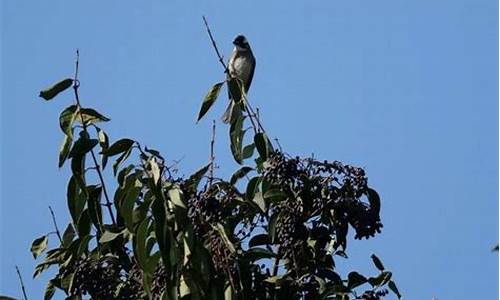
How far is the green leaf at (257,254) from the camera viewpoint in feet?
10.2

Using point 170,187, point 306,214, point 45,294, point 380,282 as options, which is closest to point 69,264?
point 45,294

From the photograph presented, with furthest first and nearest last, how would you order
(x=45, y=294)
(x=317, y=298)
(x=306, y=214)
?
(x=45, y=294) < (x=306, y=214) < (x=317, y=298)

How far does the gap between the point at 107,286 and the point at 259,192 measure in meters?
0.56

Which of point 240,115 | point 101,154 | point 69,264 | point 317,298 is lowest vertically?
point 317,298

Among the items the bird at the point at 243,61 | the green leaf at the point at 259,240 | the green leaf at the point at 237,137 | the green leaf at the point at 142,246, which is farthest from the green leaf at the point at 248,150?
the bird at the point at 243,61

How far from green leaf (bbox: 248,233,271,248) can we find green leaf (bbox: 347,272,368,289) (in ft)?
0.93

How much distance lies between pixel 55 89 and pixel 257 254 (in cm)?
83

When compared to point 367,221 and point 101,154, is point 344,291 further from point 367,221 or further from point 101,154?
point 101,154

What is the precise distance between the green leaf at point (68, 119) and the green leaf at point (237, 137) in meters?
0.51

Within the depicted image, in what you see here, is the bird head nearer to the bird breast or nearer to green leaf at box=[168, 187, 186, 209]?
the bird breast

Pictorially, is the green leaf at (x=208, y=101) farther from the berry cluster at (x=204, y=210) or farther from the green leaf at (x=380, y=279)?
the green leaf at (x=380, y=279)

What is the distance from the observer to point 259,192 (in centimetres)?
326

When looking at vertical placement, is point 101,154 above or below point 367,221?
above

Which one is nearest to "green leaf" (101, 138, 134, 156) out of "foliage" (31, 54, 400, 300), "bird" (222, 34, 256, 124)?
"foliage" (31, 54, 400, 300)
